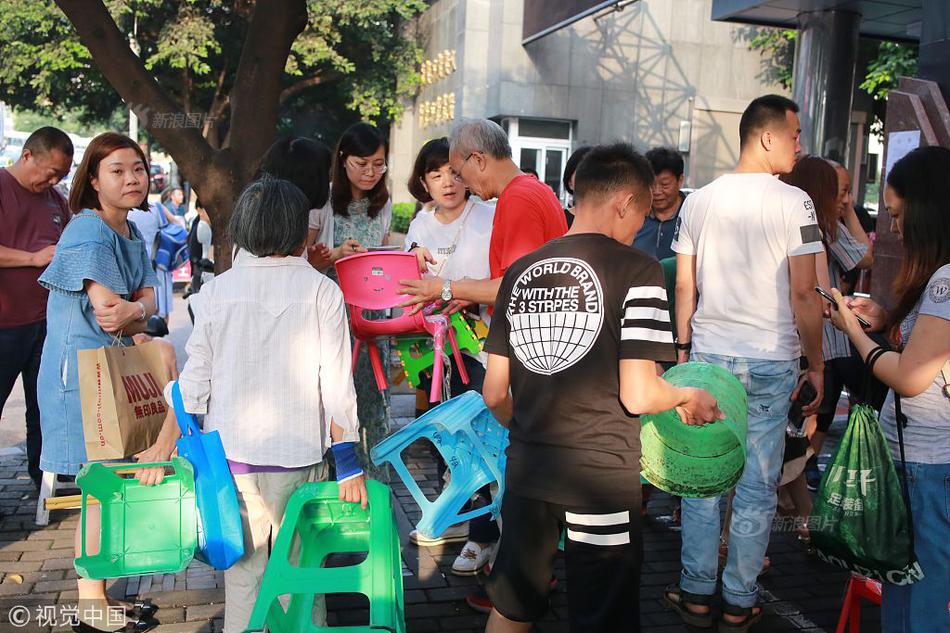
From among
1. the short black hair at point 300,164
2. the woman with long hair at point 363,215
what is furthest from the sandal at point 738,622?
the short black hair at point 300,164

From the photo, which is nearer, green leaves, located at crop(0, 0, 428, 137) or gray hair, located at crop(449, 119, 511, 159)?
gray hair, located at crop(449, 119, 511, 159)

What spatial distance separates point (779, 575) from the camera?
453cm

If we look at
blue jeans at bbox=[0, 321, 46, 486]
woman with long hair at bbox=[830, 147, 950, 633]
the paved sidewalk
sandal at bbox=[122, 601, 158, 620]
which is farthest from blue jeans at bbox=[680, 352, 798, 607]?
blue jeans at bbox=[0, 321, 46, 486]

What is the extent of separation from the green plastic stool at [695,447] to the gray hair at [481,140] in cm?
144

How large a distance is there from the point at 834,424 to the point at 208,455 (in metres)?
6.37

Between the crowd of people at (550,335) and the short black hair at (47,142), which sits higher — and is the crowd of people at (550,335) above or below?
below

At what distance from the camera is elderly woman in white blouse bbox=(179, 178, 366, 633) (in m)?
2.82

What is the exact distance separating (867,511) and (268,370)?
6.49 ft

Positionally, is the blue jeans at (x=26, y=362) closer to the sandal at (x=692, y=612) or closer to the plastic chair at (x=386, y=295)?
the plastic chair at (x=386, y=295)

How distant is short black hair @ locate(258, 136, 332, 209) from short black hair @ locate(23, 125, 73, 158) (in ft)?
5.60

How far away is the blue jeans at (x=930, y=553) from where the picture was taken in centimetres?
276

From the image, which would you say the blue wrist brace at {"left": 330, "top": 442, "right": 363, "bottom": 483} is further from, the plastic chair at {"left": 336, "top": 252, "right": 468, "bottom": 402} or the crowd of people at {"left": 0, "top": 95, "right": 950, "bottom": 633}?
the plastic chair at {"left": 336, "top": 252, "right": 468, "bottom": 402}

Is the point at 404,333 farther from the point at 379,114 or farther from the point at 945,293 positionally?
the point at 379,114

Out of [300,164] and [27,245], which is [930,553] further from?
[27,245]
